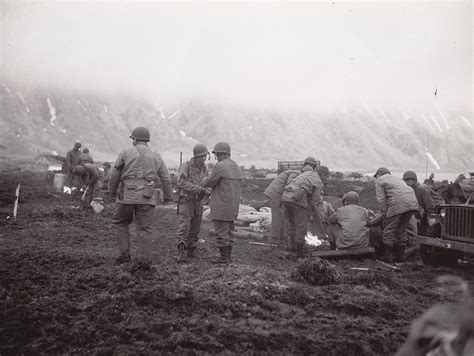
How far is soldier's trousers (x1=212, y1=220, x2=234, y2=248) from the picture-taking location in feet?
23.8

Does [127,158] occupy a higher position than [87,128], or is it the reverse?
[87,128]

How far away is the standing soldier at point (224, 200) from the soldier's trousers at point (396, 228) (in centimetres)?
284

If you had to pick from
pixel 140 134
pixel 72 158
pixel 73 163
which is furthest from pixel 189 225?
pixel 72 158

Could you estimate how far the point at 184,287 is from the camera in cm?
491

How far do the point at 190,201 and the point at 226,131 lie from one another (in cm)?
9570

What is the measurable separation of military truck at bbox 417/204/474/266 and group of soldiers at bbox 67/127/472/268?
19.2 inches

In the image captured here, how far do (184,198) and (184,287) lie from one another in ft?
9.25

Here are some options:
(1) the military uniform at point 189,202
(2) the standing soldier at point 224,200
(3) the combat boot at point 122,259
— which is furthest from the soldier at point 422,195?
(3) the combat boot at point 122,259

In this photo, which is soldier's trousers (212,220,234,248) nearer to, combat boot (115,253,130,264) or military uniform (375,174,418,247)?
combat boot (115,253,130,264)

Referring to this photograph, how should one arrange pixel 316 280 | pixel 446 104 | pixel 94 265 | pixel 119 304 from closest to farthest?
pixel 119 304
pixel 316 280
pixel 94 265
pixel 446 104

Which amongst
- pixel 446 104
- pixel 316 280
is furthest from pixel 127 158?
pixel 446 104

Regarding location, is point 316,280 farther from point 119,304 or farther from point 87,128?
point 87,128

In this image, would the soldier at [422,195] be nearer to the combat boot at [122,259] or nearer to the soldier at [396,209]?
the soldier at [396,209]

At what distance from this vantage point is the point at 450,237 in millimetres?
7199
